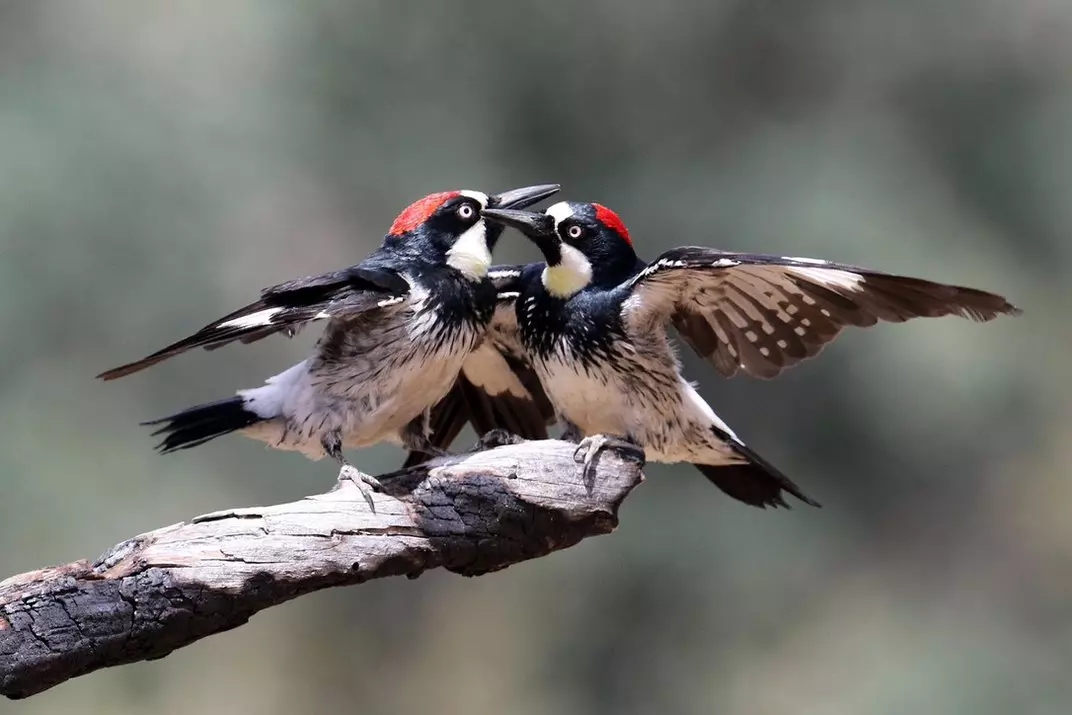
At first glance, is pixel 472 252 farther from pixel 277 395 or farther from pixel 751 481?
pixel 751 481

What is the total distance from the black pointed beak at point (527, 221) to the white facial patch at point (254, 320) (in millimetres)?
519

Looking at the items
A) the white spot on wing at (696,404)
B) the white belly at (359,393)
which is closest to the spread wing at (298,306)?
the white belly at (359,393)

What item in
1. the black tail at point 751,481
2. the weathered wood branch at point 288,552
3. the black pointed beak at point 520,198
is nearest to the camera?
the weathered wood branch at point 288,552

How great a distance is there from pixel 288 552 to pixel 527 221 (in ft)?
2.98

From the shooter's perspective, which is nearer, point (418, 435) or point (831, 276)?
point (831, 276)

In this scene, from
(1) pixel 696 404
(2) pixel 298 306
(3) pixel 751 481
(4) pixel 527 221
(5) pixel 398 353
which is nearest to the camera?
(2) pixel 298 306

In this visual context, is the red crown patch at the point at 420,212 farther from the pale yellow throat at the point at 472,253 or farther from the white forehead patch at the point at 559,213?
the white forehead patch at the point at 559,213

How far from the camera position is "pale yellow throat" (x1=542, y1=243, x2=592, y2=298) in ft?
8.74

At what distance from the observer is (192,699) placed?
207 inches

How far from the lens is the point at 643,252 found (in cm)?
557

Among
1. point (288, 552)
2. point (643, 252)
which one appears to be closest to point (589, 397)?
point (288, 552)

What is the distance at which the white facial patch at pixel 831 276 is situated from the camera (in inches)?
95.3

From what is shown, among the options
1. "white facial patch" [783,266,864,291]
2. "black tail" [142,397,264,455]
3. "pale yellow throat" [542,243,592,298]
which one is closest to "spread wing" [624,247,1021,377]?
"white facial patch" [783,266,864,291]

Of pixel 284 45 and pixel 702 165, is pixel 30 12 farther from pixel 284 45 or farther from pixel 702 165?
pixel 702 165
